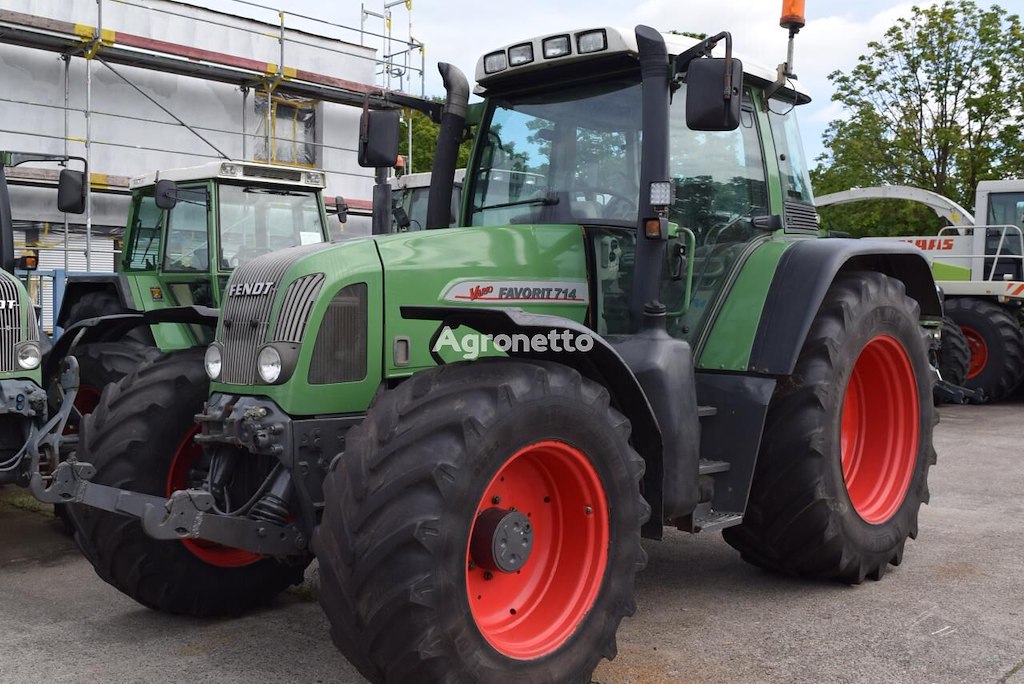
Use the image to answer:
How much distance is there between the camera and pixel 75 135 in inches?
638

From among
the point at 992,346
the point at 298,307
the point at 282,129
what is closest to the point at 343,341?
the point at 298,307

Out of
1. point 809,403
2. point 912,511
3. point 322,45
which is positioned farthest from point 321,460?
point 322,45

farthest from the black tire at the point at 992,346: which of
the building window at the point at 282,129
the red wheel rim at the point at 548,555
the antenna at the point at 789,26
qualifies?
the building window at the point at 282,129

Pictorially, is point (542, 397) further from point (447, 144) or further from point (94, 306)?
point (94, 306)

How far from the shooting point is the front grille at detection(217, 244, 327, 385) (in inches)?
150

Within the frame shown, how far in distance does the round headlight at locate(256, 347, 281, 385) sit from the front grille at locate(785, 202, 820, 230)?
8.77ft

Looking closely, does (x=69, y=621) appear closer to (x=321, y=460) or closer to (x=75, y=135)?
(x=321, y=460)

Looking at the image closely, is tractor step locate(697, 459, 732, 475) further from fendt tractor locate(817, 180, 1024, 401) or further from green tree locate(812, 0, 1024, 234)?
green tree locate(812, 0, 1024, 234)

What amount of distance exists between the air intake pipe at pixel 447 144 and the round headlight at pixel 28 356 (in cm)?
230

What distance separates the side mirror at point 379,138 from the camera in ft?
15.3

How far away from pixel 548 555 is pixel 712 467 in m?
0.98

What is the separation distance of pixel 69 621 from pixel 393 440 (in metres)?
2.25

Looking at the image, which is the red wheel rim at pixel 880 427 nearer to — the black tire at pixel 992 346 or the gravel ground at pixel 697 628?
the gravel ground at pixel 697 628

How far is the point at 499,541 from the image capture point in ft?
11.0
